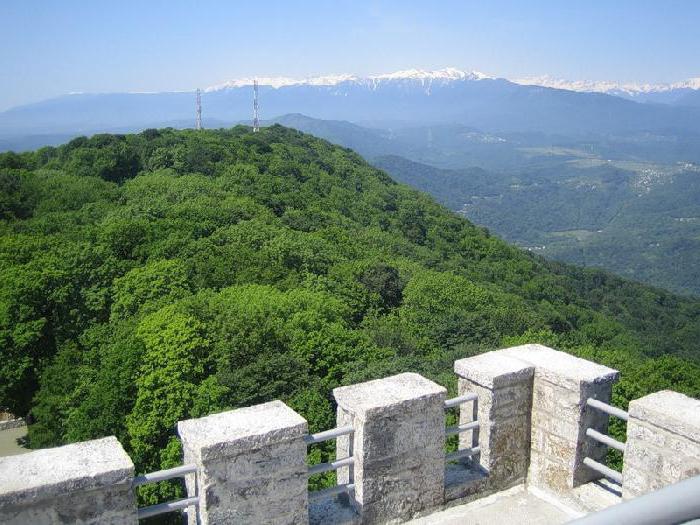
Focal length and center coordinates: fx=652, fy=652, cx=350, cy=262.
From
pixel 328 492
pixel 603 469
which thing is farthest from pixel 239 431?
pixel 603 469

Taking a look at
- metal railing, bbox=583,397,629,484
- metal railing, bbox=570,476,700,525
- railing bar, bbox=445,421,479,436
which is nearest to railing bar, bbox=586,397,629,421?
metal railing, bbox=583,397,629,484

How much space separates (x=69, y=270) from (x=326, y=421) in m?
15.8

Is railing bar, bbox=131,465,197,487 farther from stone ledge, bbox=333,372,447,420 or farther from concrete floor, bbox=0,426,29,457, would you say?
concrete floor, bbox=0,426,29,457

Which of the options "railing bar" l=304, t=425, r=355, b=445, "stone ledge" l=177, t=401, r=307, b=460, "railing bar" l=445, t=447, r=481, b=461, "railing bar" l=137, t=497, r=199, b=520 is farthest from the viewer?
"railing bar" l=445, t=447, r=481, b=461

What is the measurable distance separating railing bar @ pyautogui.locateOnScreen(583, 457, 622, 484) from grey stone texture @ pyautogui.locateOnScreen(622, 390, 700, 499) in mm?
295

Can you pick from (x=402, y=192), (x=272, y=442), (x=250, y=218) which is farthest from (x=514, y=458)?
(x=402, y=192)

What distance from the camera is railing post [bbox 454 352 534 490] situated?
7.14 meters

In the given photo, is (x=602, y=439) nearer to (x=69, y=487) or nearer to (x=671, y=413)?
(x=671, y=413)

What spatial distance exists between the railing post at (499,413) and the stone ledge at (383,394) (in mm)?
861

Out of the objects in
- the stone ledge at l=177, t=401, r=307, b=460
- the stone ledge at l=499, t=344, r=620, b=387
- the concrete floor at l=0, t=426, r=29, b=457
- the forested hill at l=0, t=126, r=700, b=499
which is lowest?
the concrete floor at l=0, t=426, r=29, b=457

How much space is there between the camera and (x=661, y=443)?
242 inches

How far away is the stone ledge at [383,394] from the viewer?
6070 millimetres

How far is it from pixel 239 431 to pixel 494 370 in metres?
3.05

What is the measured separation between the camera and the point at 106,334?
26328 millimetres
